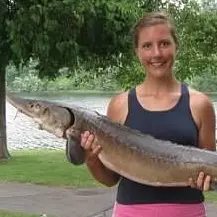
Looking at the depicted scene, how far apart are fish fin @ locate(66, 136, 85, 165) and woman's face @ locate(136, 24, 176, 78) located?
1.48 ft

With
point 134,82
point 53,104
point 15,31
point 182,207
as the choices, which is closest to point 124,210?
point 182,207

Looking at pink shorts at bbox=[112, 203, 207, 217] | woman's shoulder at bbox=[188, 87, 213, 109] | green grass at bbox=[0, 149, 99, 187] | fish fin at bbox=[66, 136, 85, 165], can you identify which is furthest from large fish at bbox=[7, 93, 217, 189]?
green grass at bbox=[0, 149, 99, 187]

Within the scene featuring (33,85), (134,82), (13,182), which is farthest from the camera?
(33,85)

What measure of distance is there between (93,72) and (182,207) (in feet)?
38.6

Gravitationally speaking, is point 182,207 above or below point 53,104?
below

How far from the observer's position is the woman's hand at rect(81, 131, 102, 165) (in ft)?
9.25

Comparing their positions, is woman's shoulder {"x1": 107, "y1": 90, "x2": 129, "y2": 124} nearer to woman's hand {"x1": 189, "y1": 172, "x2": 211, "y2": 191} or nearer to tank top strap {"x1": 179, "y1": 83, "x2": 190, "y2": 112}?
tank top strap {"x1": 179, "y1": 83, "x2": 190, "y2": 112}

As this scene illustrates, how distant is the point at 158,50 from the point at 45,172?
32.3 feet

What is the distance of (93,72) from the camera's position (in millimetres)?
14477

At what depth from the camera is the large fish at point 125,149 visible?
2.73m

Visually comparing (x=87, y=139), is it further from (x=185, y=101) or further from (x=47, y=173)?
(x=47, y=173)

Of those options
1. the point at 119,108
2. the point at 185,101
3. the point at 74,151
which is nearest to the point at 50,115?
the point at 74,151

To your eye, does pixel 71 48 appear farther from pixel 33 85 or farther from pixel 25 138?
pixel 25 138

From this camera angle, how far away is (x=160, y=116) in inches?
111
